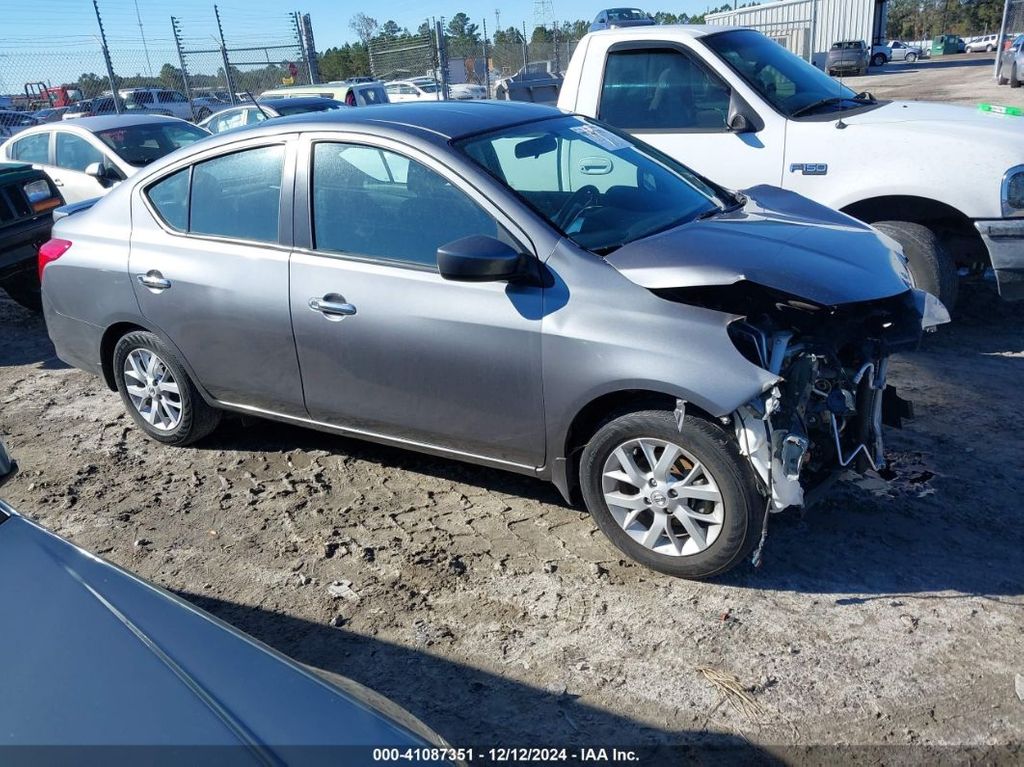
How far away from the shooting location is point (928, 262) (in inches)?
223

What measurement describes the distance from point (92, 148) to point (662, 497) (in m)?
8.63

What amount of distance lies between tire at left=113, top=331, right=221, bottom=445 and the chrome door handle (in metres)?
0.30

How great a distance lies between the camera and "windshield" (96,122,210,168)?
31.6 feet

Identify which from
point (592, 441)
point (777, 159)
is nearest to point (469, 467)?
point (592, 441)

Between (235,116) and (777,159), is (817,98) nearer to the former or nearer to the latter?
(777,159)

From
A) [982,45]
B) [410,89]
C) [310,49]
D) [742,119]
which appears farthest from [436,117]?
[982,45]

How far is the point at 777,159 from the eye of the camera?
598 cm

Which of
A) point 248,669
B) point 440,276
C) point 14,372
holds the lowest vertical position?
point 14,372

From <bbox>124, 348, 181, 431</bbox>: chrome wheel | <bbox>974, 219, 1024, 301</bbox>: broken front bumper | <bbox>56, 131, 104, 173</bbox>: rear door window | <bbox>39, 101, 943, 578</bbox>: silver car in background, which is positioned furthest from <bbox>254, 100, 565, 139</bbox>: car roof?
<bbox>56, 131, 104, 173</bbox>: rear door window

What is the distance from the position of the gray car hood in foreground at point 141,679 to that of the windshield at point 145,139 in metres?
8.24

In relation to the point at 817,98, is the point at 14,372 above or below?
below

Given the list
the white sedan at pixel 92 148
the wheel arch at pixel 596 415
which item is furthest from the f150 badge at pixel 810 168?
the white sedan at pixel 92 148

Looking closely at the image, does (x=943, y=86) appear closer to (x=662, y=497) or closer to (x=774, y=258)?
(x=774, y=258)

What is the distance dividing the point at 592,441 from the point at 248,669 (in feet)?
6.17
